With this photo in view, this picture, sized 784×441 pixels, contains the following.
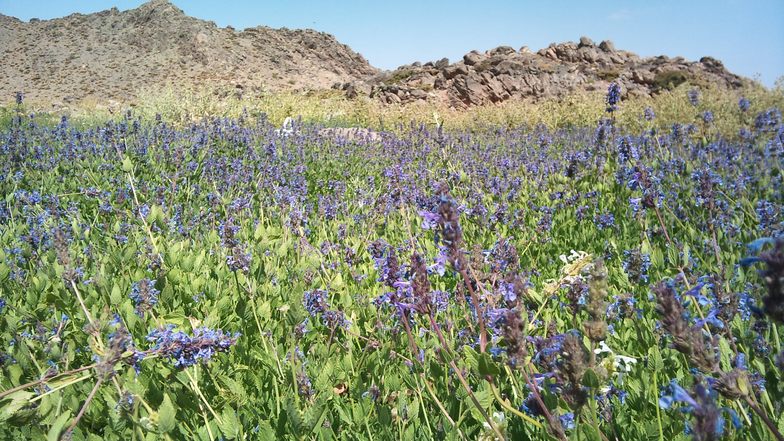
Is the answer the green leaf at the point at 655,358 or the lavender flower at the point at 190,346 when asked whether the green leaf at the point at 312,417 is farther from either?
the green leaf at the point at 655,358

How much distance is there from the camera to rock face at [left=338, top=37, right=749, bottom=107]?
86.2 feet

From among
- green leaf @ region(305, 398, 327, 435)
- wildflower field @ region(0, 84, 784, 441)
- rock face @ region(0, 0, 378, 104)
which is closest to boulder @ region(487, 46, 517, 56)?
rock face @ region(0, 0, 378, 104)

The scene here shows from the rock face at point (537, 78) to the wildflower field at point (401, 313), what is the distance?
22.5m

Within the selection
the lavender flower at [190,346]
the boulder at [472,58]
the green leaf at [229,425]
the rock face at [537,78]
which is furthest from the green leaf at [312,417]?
the boulder at [472,58]

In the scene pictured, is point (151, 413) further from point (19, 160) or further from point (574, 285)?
point (19, 160)

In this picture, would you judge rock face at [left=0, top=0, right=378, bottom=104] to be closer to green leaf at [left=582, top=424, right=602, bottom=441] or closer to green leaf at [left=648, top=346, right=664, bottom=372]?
green leaf at [left=648, top=346, right=664, bottom=372]

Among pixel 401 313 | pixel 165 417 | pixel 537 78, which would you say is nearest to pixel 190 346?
pixel 165 417

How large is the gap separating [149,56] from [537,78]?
42.3m

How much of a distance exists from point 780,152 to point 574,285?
11.9 ft

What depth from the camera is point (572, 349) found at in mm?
799

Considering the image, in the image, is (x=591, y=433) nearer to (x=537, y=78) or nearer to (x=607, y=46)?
(x=537, y=78)

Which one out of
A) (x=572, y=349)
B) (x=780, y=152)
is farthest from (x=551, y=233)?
(x=572, y=349)

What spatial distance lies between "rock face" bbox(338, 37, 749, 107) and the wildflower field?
22.5 metres

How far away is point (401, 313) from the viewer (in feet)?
4.33
